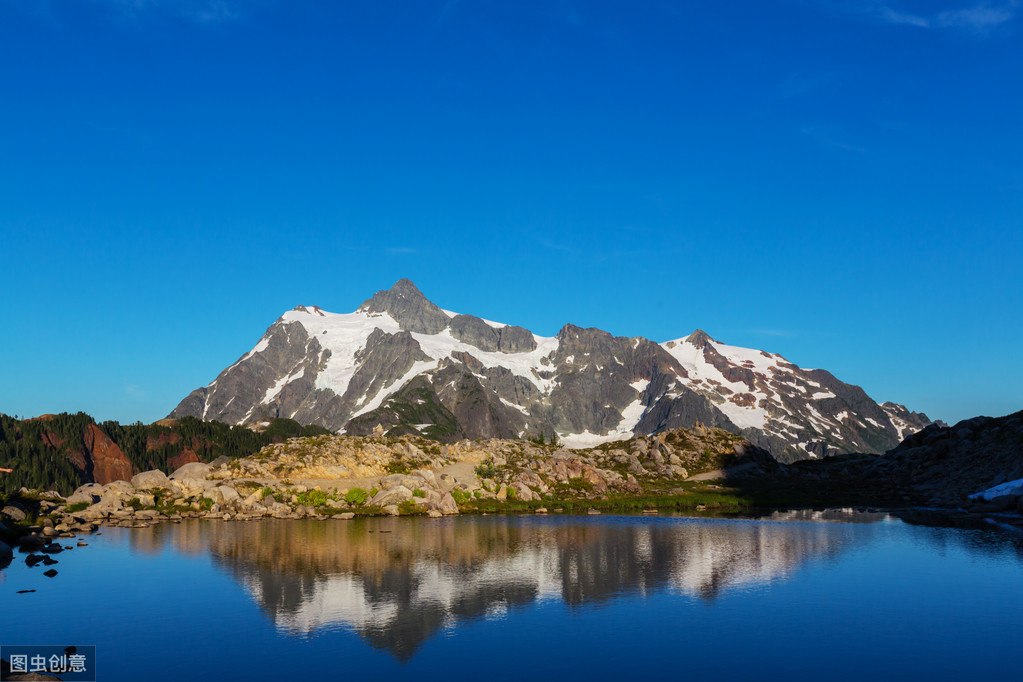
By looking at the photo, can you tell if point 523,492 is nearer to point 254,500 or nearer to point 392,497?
point 392,497

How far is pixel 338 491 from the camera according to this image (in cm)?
15700

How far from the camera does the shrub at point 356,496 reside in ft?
508

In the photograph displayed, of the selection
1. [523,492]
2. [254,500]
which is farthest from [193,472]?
[523,492]

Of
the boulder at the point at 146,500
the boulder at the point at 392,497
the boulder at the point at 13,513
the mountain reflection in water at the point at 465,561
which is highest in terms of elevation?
the boulder at the point at 13,513

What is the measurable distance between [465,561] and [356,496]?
232 ft

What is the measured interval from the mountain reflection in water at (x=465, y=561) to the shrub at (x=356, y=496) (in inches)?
677

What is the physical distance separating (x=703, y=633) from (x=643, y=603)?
10.8 m

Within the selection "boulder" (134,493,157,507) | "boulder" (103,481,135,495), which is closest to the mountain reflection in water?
"boulder" (134,493,157,507)

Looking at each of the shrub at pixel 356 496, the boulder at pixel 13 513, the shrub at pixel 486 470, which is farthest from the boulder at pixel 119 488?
the shrub at pixel 486 470

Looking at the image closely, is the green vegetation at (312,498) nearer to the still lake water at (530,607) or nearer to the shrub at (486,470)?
the still lake water at (530,607)

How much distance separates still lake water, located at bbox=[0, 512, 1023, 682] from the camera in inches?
1949

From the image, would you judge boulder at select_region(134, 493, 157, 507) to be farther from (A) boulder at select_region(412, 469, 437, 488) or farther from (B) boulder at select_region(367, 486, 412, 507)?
(A) boulder at select_region(412, 469, 437, 488)

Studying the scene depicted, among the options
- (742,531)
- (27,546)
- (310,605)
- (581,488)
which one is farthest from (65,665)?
(581,488)

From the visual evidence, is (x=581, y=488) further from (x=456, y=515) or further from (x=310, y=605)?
(x=310, y=605)
